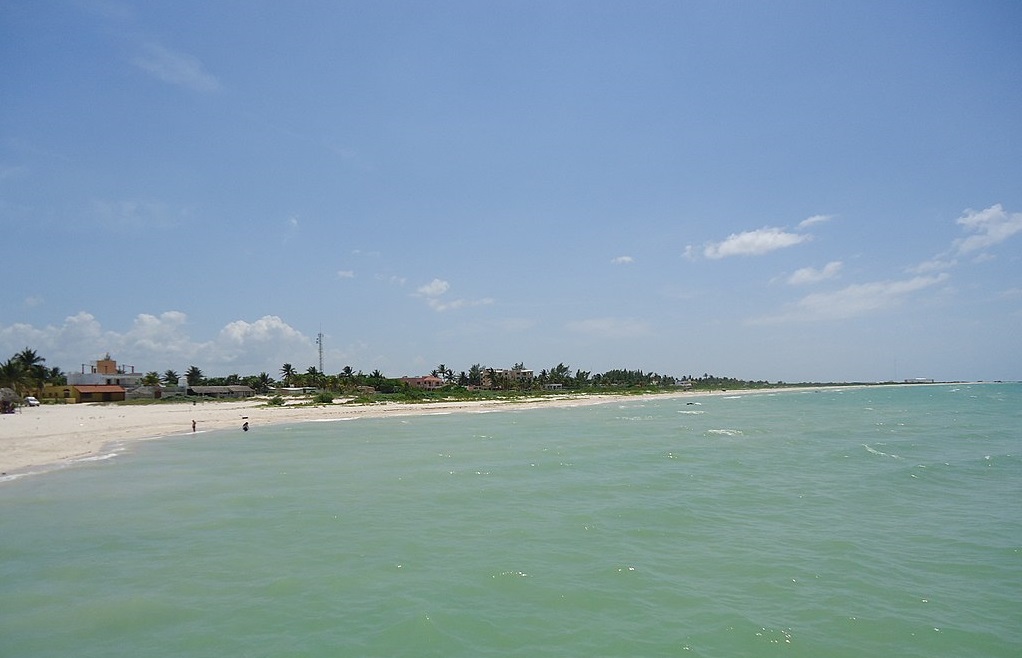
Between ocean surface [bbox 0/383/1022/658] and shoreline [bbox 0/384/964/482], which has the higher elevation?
shoreline [bbox 0/384/964/482]

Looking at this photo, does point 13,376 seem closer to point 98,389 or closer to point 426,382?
point 98,389

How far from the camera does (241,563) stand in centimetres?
1291

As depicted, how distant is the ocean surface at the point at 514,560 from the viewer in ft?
30.9

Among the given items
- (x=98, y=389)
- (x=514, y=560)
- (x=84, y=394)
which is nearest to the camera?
(x=514, y=560)

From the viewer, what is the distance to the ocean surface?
30.9 ft

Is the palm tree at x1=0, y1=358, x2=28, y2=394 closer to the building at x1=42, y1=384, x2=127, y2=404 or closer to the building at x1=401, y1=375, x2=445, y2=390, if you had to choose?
the building at x1=42, y1=384, x2=127, y2=404

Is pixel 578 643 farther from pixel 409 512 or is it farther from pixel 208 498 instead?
pixel 208 498

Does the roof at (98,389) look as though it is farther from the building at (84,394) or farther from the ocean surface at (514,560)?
the ocean surface at (514,560)

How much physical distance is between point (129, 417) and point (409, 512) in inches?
1938

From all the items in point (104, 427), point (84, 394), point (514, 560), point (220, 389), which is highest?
point (220, 389)

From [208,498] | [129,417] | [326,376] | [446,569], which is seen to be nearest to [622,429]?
[208,498]

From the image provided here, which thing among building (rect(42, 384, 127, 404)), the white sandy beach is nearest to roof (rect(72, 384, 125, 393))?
building (rect(42, 384, 127, 404))

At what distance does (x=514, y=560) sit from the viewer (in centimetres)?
1298

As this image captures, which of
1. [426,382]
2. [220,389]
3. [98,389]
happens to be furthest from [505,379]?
[98,389]
